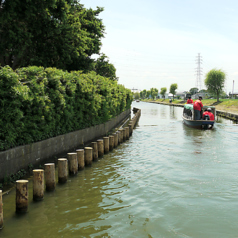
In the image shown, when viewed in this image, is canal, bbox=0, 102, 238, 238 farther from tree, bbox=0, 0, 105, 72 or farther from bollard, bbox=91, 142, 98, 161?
tree, bbox=0, 0, 105, 72

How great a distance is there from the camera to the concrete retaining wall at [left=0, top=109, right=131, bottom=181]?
344 inches

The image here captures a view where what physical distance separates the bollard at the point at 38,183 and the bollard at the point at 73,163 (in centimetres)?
253

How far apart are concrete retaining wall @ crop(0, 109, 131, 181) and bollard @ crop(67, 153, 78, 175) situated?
1205 millimetres

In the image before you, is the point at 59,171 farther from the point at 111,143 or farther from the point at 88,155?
the point at 111,143

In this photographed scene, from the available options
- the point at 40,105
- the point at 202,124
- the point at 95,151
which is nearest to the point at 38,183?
the point at 40,105

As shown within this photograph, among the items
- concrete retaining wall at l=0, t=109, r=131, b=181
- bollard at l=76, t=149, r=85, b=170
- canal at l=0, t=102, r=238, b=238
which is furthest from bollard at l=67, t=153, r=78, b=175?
concrete retaining wall at l=0, t=109, r=131, b=181

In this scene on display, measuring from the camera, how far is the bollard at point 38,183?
25.5 ft

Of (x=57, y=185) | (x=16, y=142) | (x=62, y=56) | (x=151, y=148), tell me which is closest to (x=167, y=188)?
(x=57, y=185)

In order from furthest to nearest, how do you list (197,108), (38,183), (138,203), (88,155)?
1. (197,108)
2. (88,155)
3. (138,203)
4. (38,183)

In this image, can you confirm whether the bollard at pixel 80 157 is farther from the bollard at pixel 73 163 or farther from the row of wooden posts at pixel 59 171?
the bollard at pixel 73 163

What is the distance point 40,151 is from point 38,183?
3.24 m

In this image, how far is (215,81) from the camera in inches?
3435

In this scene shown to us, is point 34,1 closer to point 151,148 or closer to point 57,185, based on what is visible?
point 151,148

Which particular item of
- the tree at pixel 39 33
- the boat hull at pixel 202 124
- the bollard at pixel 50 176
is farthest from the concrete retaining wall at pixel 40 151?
the boat hull at pixel 202 124
